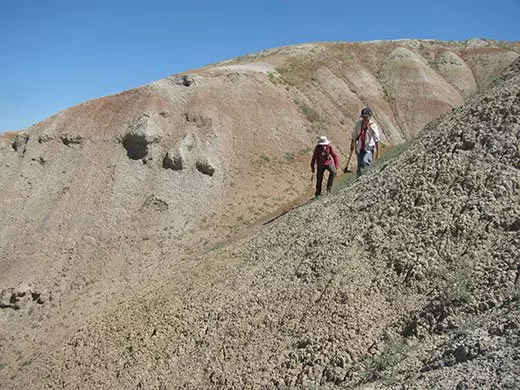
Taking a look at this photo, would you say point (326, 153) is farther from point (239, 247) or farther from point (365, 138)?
point (239, 247)

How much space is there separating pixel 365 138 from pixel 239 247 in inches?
166

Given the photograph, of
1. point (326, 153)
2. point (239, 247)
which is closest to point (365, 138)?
point (326, 153)

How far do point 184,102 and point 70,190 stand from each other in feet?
23.5

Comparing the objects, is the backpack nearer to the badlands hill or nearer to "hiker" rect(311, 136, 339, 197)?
"hiker" rect(311, 136, 339, 197)

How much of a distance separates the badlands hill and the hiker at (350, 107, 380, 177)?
148 centimetres

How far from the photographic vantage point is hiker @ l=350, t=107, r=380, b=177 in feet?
39.0

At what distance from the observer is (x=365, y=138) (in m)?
12.1

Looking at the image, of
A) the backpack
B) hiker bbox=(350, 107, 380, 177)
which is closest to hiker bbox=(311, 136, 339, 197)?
the backpack

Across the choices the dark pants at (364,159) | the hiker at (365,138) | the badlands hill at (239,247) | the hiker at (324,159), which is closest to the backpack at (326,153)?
the hiker at (324,159)

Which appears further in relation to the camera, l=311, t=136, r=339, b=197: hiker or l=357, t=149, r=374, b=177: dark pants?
l=311, t=136, r=339, b=197: hiker

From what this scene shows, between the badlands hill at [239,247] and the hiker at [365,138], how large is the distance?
4.85ft

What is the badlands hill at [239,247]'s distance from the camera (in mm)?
7016

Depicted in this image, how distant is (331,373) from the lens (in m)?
6.94

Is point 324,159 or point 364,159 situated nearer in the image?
point 364,159
